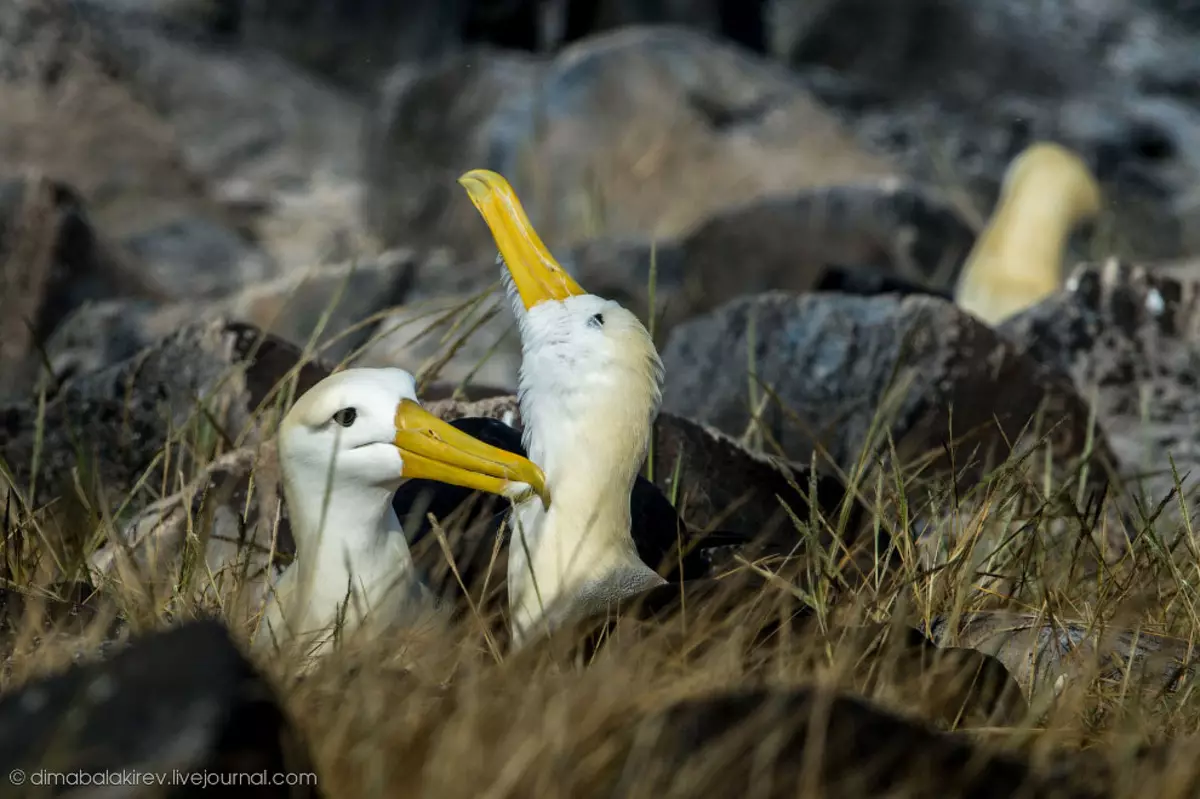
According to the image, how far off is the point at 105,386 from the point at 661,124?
16.9ft

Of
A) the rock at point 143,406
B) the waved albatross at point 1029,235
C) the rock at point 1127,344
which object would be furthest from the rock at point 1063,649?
the waved albatross at point 1029,235

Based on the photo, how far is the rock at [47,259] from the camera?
674 centimetres

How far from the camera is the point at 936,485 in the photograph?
3.19m

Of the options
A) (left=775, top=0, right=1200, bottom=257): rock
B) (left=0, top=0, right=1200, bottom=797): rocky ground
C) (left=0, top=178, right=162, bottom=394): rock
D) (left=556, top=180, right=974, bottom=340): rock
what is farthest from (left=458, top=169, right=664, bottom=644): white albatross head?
(left=775, top=0, right=1200, bottom=257): rock

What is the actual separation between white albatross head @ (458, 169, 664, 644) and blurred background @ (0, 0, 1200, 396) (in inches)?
97.5

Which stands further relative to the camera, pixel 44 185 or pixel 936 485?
pixel 44 185

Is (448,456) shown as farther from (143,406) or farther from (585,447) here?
(143,406)

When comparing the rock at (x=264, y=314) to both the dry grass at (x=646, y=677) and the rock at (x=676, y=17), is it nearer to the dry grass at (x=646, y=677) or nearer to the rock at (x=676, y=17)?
the dry grass at (x=646, y=677)

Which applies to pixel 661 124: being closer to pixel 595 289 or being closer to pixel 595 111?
pixel 595 111

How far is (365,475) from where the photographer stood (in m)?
2.81

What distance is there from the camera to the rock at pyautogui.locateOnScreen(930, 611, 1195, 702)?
Answer: 2596 millimetres

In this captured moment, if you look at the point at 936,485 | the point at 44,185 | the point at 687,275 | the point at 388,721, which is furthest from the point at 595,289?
the point at 388,721

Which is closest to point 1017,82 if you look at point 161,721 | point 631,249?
point 631,249

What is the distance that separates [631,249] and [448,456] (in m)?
4.38
